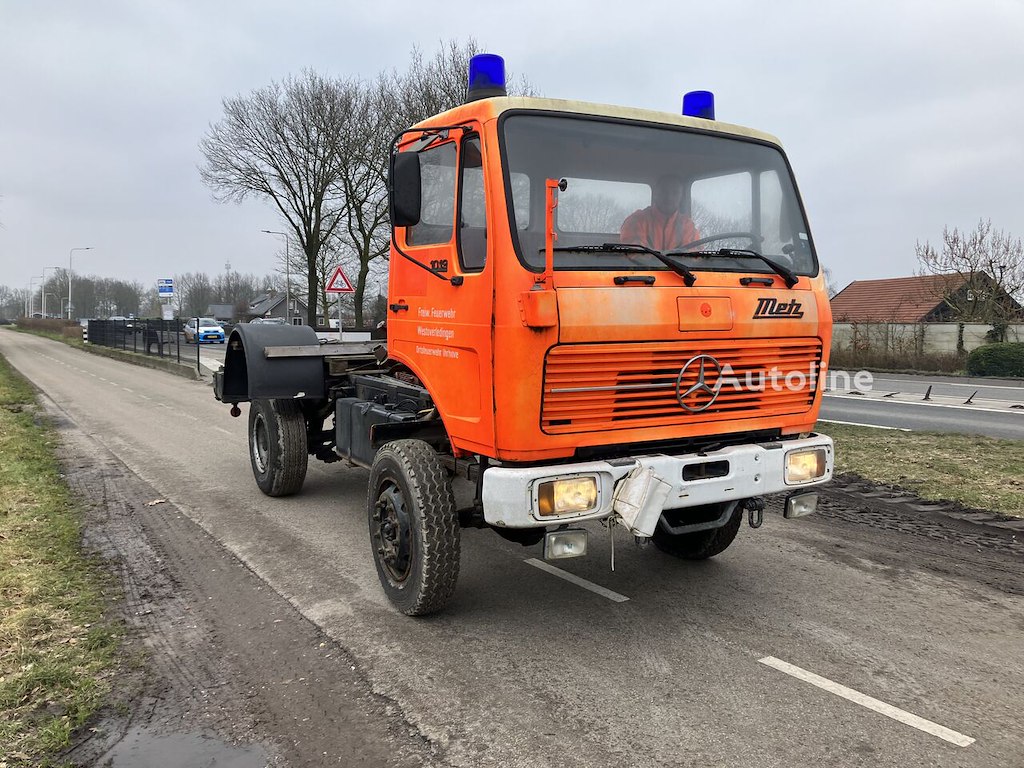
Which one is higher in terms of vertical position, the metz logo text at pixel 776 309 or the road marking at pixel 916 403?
the metz logo text at pixel 776 309

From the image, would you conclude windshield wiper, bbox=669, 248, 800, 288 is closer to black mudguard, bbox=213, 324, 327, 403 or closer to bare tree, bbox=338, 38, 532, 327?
black mudguard, bbox=213, 324, 327, 403

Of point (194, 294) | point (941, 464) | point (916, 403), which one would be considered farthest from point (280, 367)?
point (194, 294)

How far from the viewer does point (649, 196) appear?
4320mm

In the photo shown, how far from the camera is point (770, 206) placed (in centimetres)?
455

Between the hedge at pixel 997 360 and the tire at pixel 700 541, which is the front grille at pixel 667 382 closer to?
the tire at pixel 700 541

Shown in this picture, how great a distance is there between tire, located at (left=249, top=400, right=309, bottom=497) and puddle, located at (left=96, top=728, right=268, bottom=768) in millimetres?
3822

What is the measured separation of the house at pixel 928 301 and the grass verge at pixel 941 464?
18805 millimetres

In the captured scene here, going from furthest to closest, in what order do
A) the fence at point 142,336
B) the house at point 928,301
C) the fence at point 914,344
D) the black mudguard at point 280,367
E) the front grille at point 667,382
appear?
the house at point 928,301
the fence at point 914,344
the fence at point 142,336
the black mudguard at point 280,367
the front grille at point 667,382

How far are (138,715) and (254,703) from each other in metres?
0.48

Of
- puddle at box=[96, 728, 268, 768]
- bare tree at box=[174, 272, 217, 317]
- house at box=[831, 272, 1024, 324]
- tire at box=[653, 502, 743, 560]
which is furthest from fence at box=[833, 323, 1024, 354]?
bare tree at box=[174, 272, 217, 317]

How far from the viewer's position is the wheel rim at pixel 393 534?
14.2ft

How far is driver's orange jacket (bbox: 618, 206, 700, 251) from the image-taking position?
13.8 feet

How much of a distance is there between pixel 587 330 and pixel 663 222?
3.35 ft

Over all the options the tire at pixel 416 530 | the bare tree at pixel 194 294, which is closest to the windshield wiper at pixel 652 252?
the tire at pixel 416 530
